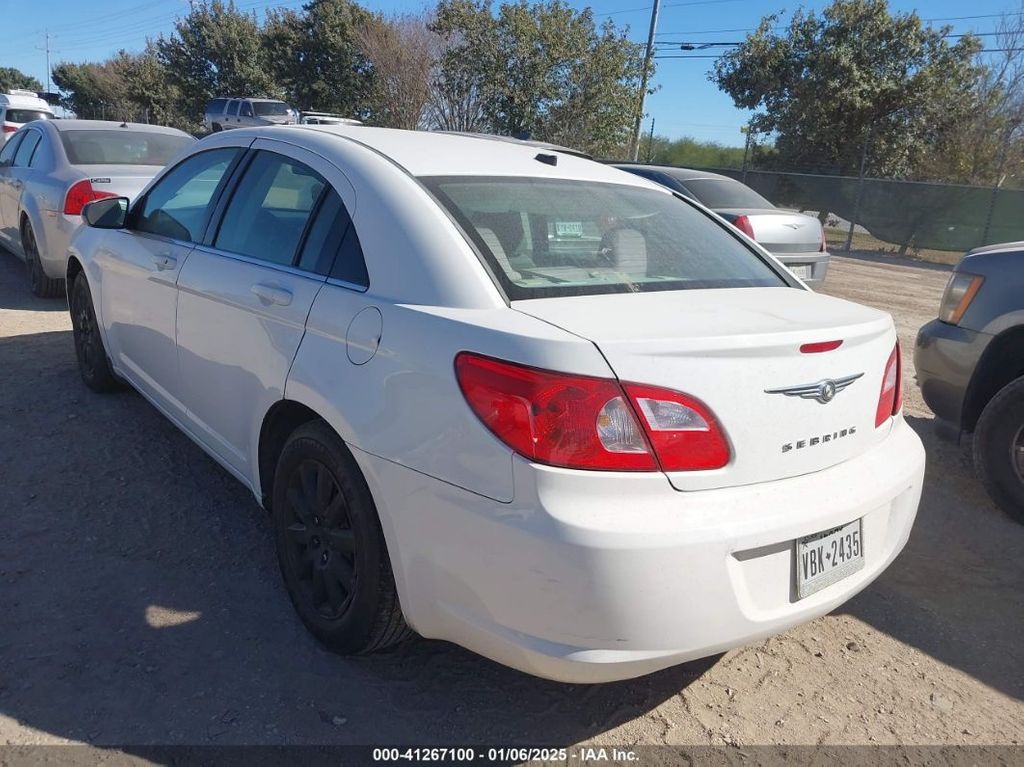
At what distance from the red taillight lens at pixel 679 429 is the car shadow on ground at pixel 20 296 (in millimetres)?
6846

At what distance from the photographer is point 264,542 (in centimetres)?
344

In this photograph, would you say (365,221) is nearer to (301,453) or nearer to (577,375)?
(301,453)

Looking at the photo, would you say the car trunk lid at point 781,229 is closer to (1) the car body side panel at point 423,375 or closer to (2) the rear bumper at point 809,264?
(2) the rear bumper at point 809,264

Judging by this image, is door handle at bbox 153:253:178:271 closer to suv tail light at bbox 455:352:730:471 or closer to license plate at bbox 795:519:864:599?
suv tail light at bbox 455:352:730:471

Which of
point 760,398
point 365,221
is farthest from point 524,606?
point 365,221

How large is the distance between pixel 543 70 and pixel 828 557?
2178 centimetres

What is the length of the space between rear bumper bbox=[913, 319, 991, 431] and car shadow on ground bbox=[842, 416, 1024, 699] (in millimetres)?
433

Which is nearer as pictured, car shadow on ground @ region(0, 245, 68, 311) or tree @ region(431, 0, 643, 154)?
car shadow on ground @ region(0, 245, 68, 311)

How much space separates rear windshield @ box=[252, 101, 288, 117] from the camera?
2723 centimetres

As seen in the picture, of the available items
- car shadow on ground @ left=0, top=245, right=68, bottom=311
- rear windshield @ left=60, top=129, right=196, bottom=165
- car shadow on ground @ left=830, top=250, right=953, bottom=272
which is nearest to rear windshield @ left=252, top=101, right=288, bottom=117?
car shadow on ground @ left=830, top=250, right=953, bottom=272

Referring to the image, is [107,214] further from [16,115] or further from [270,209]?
[16,115]

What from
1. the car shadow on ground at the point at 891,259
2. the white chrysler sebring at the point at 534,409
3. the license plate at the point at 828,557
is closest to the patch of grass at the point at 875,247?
the car shadow on ground at the point at 891,259

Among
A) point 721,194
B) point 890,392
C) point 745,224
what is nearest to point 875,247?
point 721,194

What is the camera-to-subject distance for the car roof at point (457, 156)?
9.47ft
